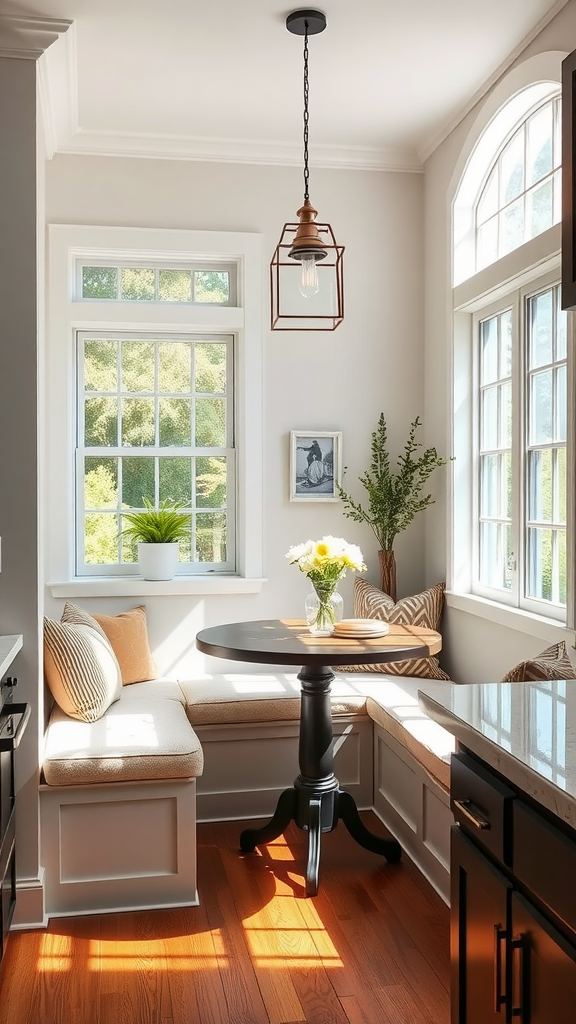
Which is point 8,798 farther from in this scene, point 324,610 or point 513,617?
point 513,617

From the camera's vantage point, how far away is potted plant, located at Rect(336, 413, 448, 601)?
437 centimetres

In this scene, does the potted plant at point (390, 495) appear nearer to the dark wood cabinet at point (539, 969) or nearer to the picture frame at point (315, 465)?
the picture frame at point (315, 465)

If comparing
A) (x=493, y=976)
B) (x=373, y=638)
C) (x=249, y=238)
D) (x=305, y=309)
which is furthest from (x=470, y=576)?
(x=493, y=976)

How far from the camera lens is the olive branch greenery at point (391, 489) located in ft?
14.3

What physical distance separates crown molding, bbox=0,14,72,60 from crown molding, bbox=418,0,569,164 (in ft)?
5.44

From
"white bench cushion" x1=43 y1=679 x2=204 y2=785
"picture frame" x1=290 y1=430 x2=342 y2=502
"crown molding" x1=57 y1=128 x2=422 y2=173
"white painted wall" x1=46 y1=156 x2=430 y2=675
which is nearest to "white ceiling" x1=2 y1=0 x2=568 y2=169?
"crown molding" x1=57 y1=128 x2=422 y2=173

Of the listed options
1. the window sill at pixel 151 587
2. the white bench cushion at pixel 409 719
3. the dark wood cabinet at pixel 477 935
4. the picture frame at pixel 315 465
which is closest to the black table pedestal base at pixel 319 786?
the white bench cushion at pixel 409 719

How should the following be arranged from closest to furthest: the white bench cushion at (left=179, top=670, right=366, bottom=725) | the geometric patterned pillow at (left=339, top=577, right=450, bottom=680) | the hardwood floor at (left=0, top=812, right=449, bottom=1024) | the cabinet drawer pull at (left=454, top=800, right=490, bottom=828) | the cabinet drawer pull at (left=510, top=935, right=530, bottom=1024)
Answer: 1. the cabinet drawer pull at (left=510, top=935, right=530, bottom=1024)
2. the cabinet drawer pull at (left=454, top=800, right=490, bottom=828)
3. the hardwood floor at (left=0, top=812, right=449, bottom=1024)
4. the white bench cushion at (left=179, top=670, right=366, bottom=725)
5. the geometric patterned pillow at (left=339, top=577, right=450, bottom=680)

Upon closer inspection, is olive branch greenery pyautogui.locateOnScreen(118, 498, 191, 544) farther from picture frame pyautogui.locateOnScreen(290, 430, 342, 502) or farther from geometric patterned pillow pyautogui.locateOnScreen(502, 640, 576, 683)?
geometric patterned pillow pyautogui.locateOnScreen(502, 640, 576, 683)

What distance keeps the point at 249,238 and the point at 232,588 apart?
5.61ft

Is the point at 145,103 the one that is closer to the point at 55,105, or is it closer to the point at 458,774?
the point at 55,105

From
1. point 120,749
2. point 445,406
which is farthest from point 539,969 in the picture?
point 445,406

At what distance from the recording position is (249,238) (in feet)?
14.2

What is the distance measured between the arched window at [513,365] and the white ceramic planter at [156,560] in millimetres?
1353
